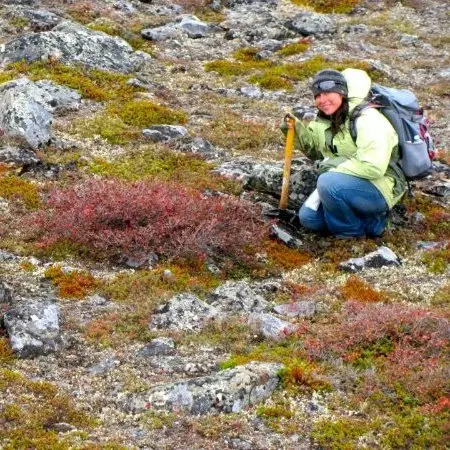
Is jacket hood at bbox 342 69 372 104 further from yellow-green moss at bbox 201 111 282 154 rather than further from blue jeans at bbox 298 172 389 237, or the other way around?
yellow-green moss at bbox 201 111 282 154

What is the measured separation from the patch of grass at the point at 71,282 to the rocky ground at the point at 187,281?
40mm

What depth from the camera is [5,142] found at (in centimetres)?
1631

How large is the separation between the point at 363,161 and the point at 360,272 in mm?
1838

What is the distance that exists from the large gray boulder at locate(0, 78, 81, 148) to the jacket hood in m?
7.09

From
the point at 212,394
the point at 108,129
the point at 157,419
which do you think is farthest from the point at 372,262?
the point at 108,129

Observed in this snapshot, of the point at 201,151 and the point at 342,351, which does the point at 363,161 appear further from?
the point at 201,151

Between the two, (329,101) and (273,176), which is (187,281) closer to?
(329,101)

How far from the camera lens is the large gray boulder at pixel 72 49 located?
21.7m

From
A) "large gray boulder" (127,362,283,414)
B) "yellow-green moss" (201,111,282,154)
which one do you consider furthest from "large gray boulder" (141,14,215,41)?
"large gray boulder" (127,362,283,414)

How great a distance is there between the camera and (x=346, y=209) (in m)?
13.1

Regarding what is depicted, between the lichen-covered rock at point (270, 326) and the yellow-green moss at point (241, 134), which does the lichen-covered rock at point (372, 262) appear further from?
the yellow-green moss at point (241, 134)

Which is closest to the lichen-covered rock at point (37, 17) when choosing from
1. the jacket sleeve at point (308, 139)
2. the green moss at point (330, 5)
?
the green moss at point (330, 5)

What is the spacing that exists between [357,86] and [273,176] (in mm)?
3069

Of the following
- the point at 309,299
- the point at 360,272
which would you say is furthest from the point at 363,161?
the point at 309,299
